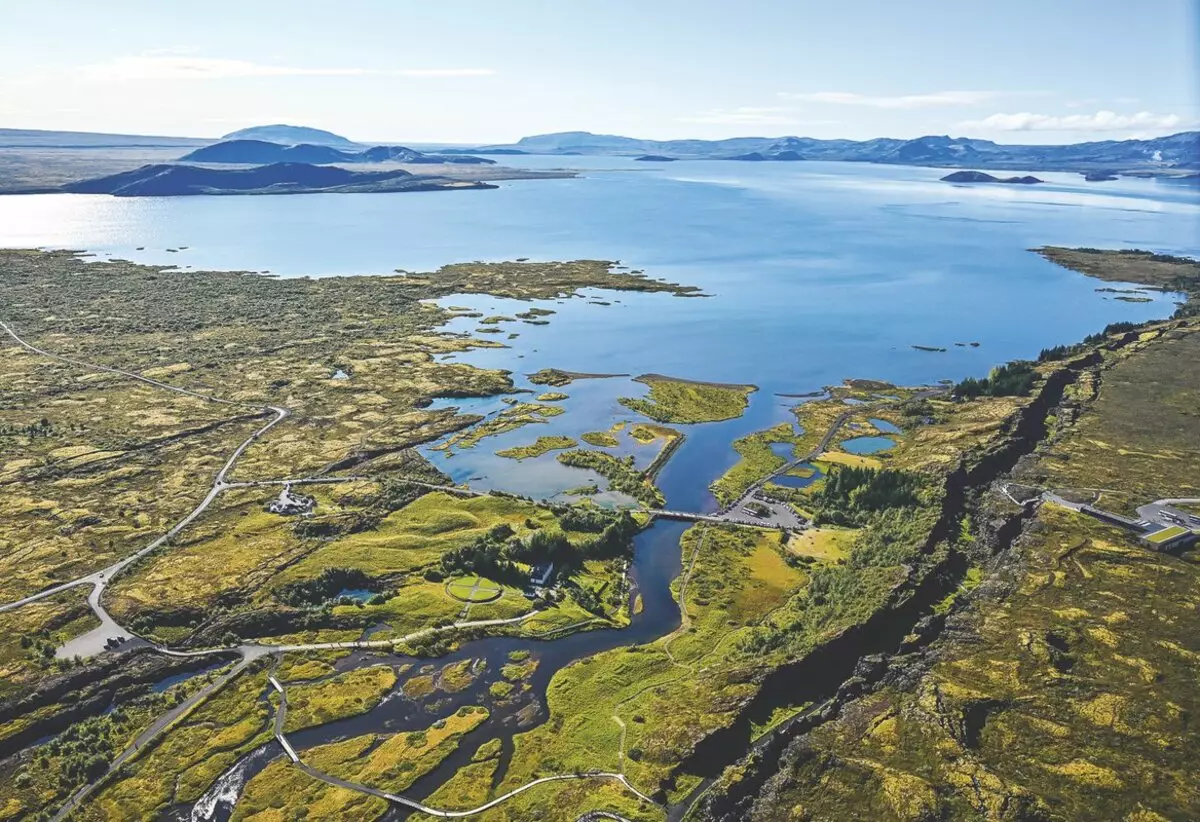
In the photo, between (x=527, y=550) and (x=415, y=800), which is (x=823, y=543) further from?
(x=415, y=800)

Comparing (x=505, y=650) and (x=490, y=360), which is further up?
(x=490, y=360)

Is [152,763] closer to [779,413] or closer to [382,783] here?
[382,783]

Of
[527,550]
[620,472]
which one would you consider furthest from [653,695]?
[620,472]

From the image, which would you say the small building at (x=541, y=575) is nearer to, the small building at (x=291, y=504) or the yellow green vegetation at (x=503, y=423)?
the small building at (x=291, y=504)

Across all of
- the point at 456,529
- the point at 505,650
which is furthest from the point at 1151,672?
the point at 456,529

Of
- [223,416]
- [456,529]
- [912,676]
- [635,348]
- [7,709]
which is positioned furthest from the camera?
[635,348]

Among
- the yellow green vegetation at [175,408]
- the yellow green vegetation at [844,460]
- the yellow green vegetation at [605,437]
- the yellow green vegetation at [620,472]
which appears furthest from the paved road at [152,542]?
the yellow green vegetation at [844,460]
